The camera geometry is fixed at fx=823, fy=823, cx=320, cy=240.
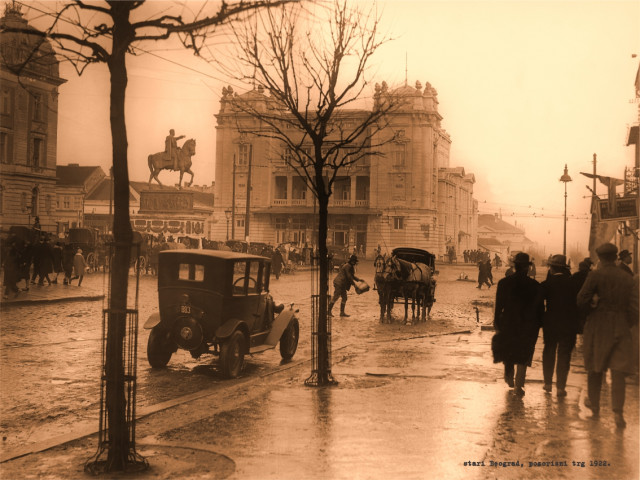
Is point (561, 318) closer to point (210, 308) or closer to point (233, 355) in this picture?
point (233, 355)

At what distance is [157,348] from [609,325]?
7.13m

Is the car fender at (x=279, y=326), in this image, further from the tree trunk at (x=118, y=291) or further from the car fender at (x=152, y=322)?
the tree trunk at (x=118, y=291)

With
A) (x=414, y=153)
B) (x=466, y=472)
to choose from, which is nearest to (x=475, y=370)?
(x=466, y=472)

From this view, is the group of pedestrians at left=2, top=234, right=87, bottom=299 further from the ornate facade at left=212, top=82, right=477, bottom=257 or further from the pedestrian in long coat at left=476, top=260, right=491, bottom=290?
the ornate facade at left=212, top=82, right=477, bottom=257

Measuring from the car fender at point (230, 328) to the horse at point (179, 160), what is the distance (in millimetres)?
41828

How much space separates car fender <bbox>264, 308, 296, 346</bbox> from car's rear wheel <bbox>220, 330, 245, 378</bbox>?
3.74 feet

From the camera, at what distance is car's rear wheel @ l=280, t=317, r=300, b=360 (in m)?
14.2

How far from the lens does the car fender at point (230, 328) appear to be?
12.1 metres

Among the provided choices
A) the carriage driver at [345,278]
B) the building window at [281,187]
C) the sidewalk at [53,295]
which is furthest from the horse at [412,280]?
the building window at [281,187]

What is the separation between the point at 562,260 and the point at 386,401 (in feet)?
9.34

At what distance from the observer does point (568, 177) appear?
137 ft

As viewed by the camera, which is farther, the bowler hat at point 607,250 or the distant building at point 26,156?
the distant building at point 26,156

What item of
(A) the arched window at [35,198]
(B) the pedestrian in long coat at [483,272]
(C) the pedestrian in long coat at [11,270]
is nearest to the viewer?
(C) the pedestrian in long coat at [11,270]

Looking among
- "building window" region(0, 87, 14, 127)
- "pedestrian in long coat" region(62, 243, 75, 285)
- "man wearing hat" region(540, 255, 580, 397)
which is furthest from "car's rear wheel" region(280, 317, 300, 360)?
"building window" region(0, 87, 14, 127)
